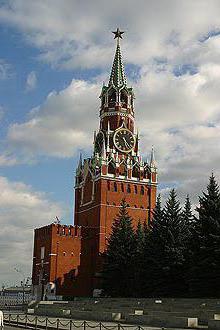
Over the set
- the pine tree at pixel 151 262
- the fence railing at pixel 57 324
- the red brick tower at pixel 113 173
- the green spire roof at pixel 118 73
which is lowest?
the fence railing at pixel 57 324

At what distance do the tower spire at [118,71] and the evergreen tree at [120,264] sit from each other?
29.1 m

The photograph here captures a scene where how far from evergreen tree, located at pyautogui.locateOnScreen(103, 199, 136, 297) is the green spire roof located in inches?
1147

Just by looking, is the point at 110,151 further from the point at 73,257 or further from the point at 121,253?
the point at 121,253

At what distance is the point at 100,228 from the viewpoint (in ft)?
223

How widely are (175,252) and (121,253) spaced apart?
10.8 metres

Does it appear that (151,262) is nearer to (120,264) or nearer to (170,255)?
(170,255)

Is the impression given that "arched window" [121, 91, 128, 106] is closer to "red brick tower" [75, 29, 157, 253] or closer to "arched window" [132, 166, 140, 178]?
"red brick tower" [75, 29, 157, 253]

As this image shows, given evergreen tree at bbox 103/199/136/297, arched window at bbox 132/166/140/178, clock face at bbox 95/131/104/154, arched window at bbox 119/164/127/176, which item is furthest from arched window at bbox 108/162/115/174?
evergreen tree at bbox 103/199/136/297

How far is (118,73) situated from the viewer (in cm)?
8131

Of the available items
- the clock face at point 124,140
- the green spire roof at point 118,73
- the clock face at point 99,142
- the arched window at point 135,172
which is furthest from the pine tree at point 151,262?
the green spire roof at point 118,73

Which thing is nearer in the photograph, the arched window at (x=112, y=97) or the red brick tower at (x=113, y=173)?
the red brick tower at (x=113, y=173)

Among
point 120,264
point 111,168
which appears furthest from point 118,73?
point 120,264

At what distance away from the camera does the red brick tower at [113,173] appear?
230 ft

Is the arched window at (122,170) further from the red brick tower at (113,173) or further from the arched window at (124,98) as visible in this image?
the arched window at (124,98)
